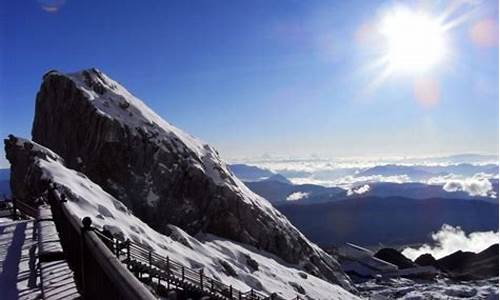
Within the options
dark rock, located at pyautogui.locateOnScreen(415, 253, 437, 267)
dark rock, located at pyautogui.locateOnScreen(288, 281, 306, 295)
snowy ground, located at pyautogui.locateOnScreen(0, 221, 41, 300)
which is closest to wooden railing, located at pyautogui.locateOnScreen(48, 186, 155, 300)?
snowy ground, located at pyautogui.locateOnScreen(0, 221, 41, 300)

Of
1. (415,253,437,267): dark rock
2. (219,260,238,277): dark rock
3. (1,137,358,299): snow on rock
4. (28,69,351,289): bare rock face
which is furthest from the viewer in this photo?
(415,253,437,267): dark rock

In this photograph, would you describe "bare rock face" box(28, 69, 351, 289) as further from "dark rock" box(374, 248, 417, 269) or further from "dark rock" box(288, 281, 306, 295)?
"dark rock" box(374, 248, 417, 269)

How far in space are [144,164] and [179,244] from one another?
26.4 meters

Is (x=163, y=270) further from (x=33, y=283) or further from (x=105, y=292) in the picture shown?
(x=105, y=292)

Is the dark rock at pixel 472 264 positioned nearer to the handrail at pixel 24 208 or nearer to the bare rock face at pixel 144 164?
the bare rock face at pixel 144 164

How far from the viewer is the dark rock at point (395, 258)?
172113 millimetres

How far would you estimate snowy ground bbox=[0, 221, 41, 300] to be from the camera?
8.26 m

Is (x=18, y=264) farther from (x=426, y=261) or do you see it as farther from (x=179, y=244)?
(x=426, y=261)

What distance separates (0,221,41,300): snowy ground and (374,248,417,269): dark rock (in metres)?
170

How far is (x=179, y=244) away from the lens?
62375mm

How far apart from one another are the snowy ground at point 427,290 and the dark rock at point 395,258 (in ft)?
72.4

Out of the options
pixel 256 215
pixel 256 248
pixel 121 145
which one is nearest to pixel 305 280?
pixel 256 248

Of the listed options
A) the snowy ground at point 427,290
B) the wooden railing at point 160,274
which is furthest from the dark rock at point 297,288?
the snowy ground at point 427,290

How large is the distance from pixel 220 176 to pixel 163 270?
2420 inches
